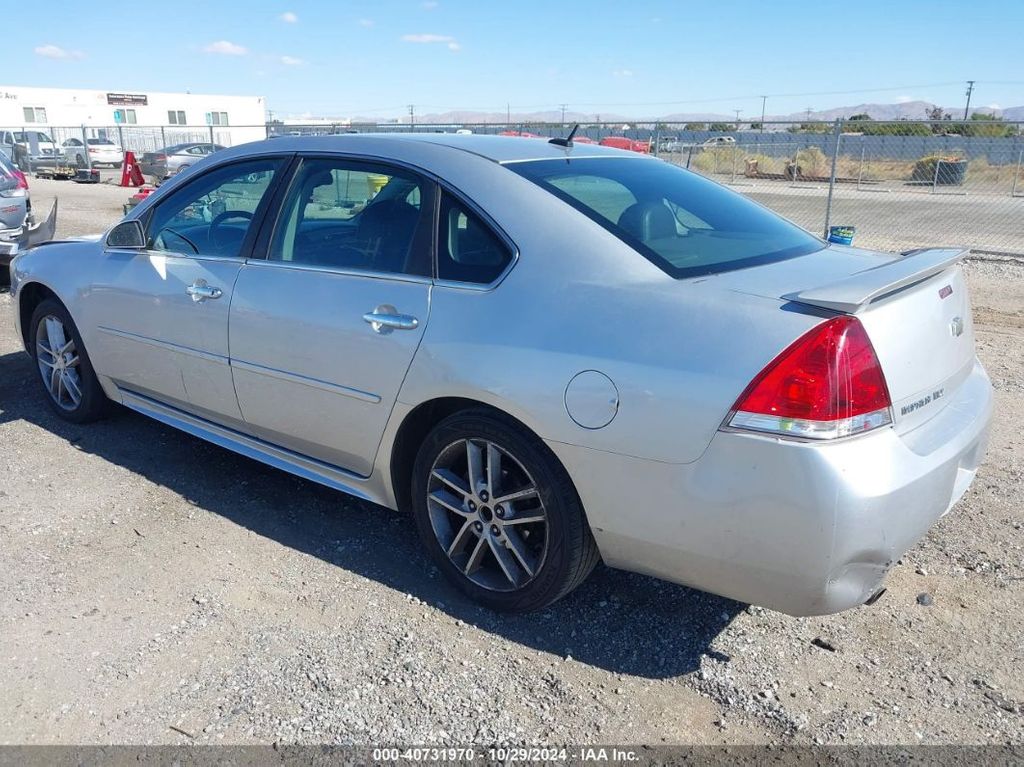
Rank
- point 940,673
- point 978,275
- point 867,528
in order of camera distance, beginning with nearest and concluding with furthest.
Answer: point 867,528 < point 940,673 < point 978,275

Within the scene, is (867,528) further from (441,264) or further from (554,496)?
(441,264)

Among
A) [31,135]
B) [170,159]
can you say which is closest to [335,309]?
[170,159]

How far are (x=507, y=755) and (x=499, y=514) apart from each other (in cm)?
87

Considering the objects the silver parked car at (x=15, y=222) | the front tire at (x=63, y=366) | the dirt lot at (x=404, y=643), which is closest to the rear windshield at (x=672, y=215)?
the dirt lot at (x=404, y=643)

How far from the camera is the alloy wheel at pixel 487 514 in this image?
3029 mm

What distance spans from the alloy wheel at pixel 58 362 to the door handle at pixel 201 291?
1357 millimetres

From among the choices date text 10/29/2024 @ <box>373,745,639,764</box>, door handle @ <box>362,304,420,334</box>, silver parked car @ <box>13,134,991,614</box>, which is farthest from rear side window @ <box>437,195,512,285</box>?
date text 10/29/2024 @ <box>373,745,639,764</box>

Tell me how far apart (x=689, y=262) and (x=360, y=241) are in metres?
1.37

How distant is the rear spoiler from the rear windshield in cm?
39

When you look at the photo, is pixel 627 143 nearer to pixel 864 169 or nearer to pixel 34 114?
pixel 864 169

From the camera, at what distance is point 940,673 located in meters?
2.82

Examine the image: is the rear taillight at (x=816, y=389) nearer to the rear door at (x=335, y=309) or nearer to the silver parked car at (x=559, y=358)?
the silver parked car at (x=559, y=358)

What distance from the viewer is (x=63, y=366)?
4.96 metres

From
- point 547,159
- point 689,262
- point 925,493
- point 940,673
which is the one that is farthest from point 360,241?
point 940,673
